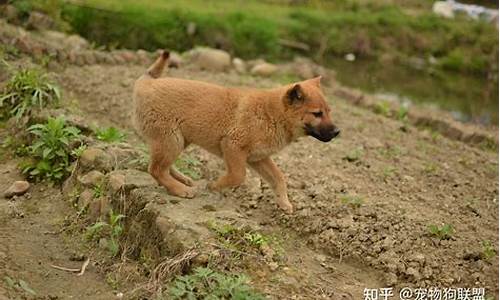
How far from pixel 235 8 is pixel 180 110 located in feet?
55.5

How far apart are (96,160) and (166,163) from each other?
Result: 3.48 feet

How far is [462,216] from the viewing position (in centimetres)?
753

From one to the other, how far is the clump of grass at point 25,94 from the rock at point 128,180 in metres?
2.44

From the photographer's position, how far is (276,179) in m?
6.93

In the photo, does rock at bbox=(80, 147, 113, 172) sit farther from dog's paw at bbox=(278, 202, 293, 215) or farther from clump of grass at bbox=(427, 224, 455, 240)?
clump of grass at bbox=(427, 224, 455, 240)

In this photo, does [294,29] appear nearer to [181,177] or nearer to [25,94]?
[25,94]

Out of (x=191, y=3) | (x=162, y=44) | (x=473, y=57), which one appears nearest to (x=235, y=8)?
(x=191, y=3)

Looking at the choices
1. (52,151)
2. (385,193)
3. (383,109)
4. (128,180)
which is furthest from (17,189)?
(383,109)

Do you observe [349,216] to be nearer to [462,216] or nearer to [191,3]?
[462,216]

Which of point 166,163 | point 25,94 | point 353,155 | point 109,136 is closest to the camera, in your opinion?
point 166,163

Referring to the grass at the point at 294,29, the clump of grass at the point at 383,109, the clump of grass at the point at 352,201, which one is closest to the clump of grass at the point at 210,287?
the clump of grass at the point at 352,201

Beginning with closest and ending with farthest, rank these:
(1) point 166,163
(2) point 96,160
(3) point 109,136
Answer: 1. (1) point 166,163
2. (2) point 96,160
3. (3) point 109,136

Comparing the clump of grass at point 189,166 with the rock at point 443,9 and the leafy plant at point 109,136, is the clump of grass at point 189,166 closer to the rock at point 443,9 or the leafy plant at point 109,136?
the leafy plant at point 109,136

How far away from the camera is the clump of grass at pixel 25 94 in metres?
8.68
